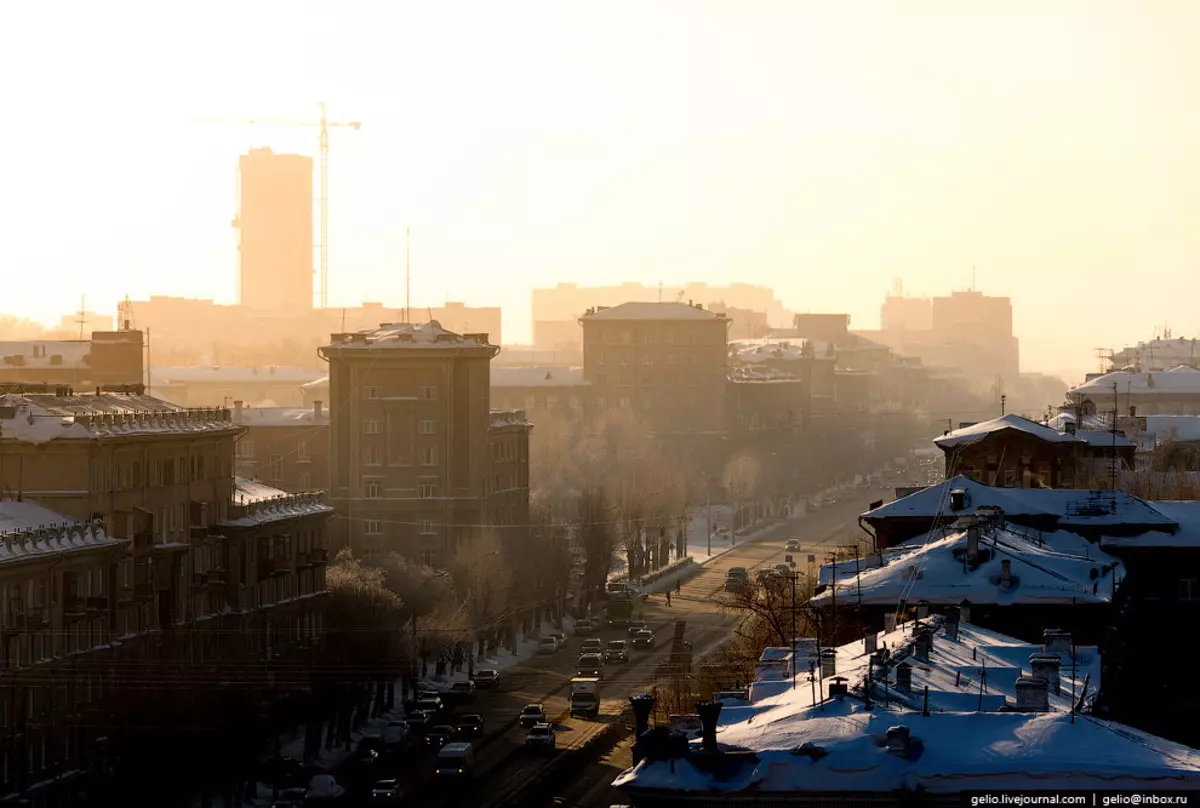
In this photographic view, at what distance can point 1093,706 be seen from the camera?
30.4 metres

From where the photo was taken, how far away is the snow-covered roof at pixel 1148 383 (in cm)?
12231

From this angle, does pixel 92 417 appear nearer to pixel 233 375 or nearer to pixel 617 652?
pixel 617 652

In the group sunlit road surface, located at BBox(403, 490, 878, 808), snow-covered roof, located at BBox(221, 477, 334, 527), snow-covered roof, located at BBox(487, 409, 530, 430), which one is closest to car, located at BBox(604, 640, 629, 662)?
sunlit road surface, located at BBox(403, 490, 878, 808)

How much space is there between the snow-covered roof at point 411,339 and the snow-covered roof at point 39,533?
106 feet

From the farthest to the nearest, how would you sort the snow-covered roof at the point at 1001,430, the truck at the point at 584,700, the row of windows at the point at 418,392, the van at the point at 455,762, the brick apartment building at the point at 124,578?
the row of windows at the point at 418,392 < the snow-covered roof at the point at 1001,430 < the truck at the point at 584,700 < the van at the point at 455,762 < the brick apartment building at the point at 124,578

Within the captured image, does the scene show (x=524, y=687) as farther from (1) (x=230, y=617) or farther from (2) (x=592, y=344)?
(2) (x=592, y=344)

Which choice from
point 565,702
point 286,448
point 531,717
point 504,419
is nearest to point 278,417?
point 286,448

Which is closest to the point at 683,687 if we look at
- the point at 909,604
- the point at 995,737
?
the point at 909,604

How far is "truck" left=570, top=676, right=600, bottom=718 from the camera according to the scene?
56.4m

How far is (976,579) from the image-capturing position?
40.8 metres

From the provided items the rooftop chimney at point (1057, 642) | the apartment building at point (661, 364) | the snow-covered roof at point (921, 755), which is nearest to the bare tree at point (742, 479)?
the apartment building at point (661, 364)

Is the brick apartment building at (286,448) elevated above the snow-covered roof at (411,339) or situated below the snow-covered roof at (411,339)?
below

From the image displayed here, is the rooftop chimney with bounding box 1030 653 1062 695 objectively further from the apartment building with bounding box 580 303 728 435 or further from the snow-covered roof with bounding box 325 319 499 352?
the apartment building with bounding box 580 303 728 435

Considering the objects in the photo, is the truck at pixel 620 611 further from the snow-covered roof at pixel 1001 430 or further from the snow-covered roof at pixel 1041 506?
the snow-covered roof at pixel 1041 506
